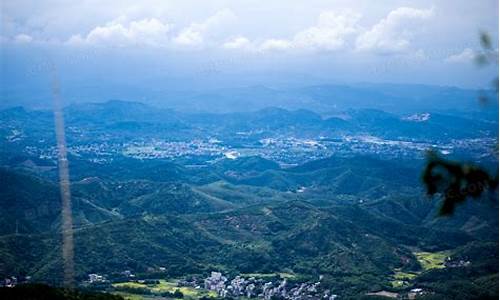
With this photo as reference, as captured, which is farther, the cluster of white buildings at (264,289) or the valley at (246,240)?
the valley at (246,240)

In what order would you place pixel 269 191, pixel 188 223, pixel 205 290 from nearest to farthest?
pixel 205 290 < pixel 188 223 < pixel 269 191

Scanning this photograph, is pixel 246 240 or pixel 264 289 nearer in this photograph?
pixel 264 289

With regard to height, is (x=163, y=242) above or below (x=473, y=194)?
below

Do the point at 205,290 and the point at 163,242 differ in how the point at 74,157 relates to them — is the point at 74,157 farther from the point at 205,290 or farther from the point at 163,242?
the point at 205,290

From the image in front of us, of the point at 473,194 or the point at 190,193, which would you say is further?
the point at 190,193

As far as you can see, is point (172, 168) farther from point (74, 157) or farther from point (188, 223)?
point (188, 223)

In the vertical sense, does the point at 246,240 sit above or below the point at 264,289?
below

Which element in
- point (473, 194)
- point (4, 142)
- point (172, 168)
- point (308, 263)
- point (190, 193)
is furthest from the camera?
point (4, 142)

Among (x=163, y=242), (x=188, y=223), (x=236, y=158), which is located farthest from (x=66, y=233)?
(x=236, y=158)

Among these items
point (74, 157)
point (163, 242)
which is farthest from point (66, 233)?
point (74, 157)

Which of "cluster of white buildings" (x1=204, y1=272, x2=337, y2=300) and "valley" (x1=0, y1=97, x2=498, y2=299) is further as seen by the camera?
"valley" (x1=0, y1=97, x2=498, y2=299)
